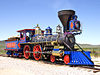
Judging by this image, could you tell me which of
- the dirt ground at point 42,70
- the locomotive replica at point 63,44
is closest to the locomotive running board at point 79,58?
the locomotive replica at point 63,44

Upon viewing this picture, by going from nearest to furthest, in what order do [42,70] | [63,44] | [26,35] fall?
[42,70]
[63,44]
[26,35]

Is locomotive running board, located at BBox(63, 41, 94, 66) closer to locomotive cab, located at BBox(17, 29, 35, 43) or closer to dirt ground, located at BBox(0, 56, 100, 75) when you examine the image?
dirt ground, located at BBox(0, 56, 100, 75)

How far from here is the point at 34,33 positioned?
49.3 ft

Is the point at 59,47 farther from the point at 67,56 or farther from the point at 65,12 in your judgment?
the point at 65,12

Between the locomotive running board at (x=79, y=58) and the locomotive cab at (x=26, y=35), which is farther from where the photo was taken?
the locomotive cab at (x=26, y=35)

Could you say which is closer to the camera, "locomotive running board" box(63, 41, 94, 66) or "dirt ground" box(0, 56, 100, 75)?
"dirt ground" box(0, 56, 100, 75)

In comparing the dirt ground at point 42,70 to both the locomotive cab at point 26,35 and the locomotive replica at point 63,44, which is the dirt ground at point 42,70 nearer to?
the locomotive replica at point 63,44

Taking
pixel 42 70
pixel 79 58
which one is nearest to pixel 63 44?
pixel 79 58

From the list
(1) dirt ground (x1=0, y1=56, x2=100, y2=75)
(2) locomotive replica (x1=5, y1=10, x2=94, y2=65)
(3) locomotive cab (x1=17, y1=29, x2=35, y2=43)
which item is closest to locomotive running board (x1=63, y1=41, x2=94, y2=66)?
(2) locomotive replica (x1=5, y1=10, x2=94, y2=65)

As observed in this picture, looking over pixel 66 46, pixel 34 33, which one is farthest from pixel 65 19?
pixel 34 33

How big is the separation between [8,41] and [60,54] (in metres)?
10.3

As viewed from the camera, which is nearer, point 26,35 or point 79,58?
point 79,58

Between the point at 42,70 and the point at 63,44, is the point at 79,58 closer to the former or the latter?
the point at 63,44

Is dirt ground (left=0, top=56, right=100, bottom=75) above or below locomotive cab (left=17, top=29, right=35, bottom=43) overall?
below
